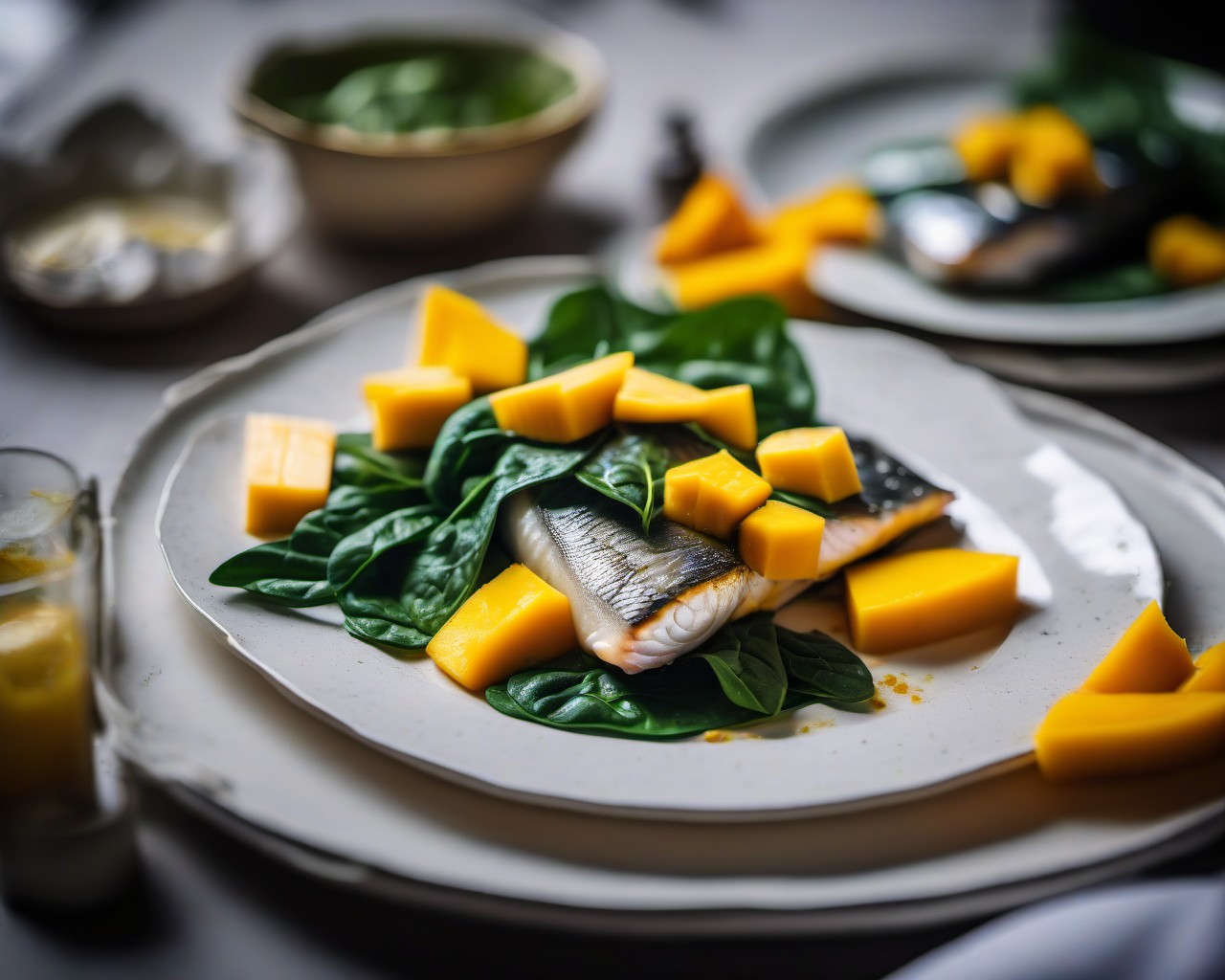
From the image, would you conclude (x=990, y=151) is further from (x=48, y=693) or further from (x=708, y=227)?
(x=48, y=693)

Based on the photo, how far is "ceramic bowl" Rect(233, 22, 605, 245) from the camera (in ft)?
9.29

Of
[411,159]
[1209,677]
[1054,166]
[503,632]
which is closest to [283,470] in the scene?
[503,632]

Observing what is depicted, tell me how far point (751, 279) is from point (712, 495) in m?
1.19

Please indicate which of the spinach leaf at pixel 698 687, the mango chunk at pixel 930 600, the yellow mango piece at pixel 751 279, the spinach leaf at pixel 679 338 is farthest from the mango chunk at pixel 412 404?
the yellow mango piece at pixel 751 279

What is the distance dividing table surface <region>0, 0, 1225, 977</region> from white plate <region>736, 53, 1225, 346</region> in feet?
0.49

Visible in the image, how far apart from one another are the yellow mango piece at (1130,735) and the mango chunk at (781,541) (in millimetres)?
394

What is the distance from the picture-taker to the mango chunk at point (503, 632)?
63.3 inches

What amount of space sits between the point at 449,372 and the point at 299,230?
1439 millimetres

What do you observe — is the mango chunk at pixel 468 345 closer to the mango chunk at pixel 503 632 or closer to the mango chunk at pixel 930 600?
the mango chunk at pixel 503 632

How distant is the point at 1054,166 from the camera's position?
9.59ft

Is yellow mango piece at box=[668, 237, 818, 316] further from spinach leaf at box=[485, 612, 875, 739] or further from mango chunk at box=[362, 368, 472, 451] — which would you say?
spinach leaf at box=[485, 612, 875, 739]

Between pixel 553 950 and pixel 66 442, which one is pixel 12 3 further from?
pixel 553 950

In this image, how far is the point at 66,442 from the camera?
2.40 meters

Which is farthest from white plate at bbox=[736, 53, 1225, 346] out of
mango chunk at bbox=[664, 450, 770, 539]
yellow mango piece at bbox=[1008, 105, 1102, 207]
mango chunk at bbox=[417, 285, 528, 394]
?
mango chunk at bbox=[664, 450, 770, 539]
